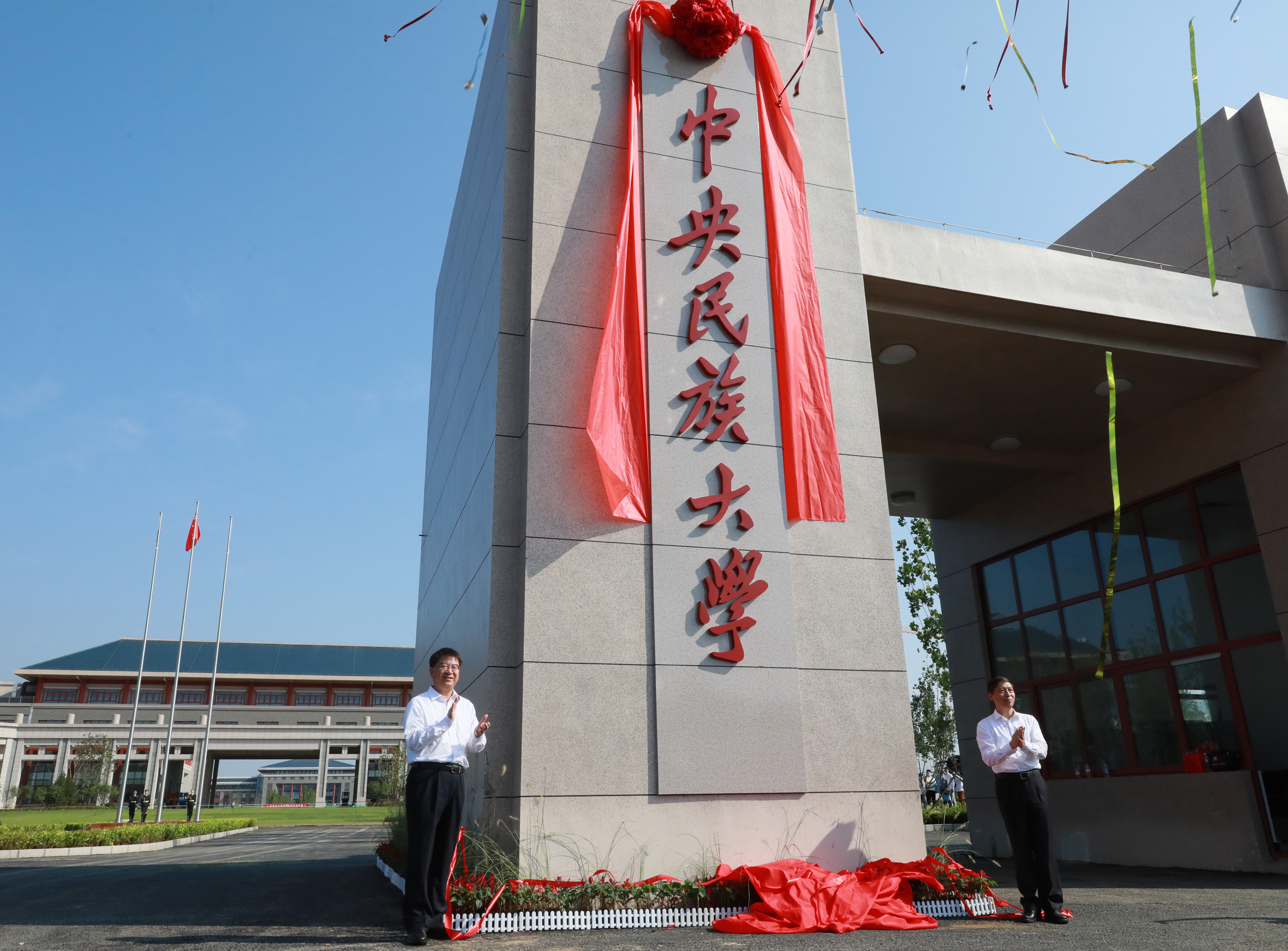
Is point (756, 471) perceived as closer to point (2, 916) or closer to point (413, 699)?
point (413, 699)

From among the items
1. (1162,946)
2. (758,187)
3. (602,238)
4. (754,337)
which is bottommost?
(1162,946)

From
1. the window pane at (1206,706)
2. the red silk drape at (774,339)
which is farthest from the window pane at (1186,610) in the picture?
the red silk drape at (774,339)

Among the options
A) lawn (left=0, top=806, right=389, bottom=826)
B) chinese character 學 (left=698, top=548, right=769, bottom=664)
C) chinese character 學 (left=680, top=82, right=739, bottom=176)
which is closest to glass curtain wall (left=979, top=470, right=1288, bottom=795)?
chinese character 學 (left=698, top=548, right=769, bottom=664)

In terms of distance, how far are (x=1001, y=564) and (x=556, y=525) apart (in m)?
10.0

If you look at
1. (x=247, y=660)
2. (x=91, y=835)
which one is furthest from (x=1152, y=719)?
(x=247, y=660)

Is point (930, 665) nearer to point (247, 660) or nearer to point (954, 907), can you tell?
point (954, 907)

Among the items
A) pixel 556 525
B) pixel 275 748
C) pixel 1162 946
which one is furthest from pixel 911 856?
pixel 275 748

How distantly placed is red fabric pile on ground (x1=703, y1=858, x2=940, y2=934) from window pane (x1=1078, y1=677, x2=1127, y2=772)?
694cm

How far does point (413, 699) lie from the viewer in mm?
5223

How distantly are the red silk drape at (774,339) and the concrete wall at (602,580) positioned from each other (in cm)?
18

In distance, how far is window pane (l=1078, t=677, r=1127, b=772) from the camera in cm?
1176

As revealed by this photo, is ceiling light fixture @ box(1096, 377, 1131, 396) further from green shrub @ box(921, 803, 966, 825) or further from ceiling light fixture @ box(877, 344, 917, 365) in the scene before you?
green shrub @ box(921, 803, 966, 825)

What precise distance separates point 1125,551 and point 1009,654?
2.77 m

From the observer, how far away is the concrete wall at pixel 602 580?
629cm
